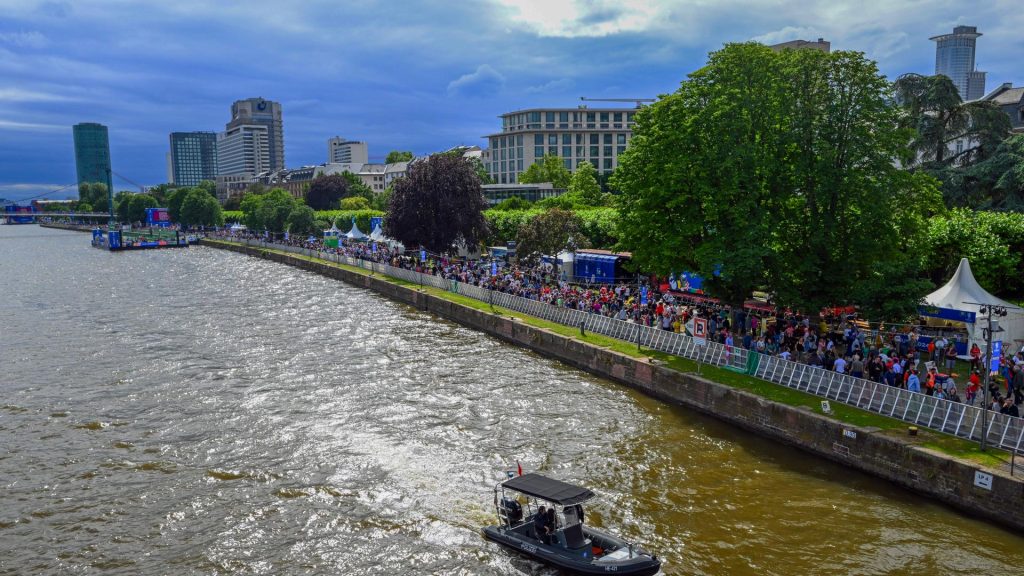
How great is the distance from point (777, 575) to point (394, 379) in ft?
61.7

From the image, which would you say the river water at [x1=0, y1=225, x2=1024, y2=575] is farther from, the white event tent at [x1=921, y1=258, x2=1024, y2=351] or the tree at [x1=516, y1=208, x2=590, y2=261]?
the tree at [x1=516, y1=208, x2=590, y2=261]

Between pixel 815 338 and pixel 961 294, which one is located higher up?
pixel 961 294

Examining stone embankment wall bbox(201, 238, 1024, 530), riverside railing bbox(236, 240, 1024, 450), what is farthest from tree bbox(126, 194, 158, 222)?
stone embankment wall bbox(201, 238, 1024, 530)

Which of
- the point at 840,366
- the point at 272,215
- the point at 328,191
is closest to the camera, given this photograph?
the point at 840,366

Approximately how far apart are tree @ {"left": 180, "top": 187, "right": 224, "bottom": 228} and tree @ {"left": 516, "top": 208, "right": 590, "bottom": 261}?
388ft

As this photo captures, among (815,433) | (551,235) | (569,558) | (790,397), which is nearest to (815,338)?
(790,397)

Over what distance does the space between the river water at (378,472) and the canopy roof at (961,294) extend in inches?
380

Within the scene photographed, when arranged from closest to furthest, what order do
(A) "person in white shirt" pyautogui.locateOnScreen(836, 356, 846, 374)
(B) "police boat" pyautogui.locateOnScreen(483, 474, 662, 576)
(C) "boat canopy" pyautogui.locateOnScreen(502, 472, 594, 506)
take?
(B) "police boat" pyautogui.locateOnScreen(483, 474, 662, 576), (C) "boat canopy" pyautogui.locateOnScreen(502, 472, 594, 506), (A) "person in white shirt" pyautogui.locateOnScreen(836, 356, 846, 374)

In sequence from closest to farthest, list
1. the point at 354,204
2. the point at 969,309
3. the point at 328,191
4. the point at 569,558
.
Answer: the point at 569,558 → the point at 969,309 → the point at 354,204 → the point at 328,191

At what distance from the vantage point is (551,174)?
117 m

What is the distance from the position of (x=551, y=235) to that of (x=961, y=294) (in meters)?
25.9

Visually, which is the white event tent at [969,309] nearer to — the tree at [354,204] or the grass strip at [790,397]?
the grass strip at [790,397]

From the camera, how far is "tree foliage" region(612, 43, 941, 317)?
27.0m

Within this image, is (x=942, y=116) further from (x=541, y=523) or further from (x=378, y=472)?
(x=378, y=472)
